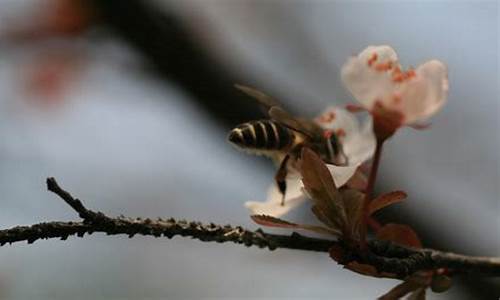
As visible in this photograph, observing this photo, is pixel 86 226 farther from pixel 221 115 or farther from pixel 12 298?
pixel 12 298

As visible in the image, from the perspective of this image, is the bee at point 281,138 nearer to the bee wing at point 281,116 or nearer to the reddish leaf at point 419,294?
the bee wing at point 281,116

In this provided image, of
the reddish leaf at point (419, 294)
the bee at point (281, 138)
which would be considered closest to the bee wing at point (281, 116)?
the bee at point (281, 138)

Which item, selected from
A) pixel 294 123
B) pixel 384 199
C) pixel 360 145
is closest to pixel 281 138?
pixel 294 123

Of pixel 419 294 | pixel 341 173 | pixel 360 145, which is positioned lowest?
pixel 419 294

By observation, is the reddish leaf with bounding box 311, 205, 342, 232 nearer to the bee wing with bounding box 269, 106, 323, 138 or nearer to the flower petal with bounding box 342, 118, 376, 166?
the bee wing with bounding box 269, 106, 323, 138

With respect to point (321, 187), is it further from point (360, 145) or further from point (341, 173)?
point (360, 145)

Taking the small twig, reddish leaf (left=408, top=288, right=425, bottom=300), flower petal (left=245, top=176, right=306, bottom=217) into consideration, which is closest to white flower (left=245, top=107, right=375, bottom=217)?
flower petal (left=245, top=176, right=306, bottom=217)

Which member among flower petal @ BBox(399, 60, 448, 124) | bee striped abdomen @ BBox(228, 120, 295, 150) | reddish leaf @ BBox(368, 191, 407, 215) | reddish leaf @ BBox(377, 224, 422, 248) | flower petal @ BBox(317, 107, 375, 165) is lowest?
reddish leaf @ BBox(377, 224, 422, 248)

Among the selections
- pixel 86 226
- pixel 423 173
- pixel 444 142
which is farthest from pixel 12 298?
pixel 86 226

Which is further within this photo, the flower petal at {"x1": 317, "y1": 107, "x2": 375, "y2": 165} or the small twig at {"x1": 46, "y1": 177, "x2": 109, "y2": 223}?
the flower petal at {"x1": 317, "y1": 107, "x2": 375, "y2": 165}
